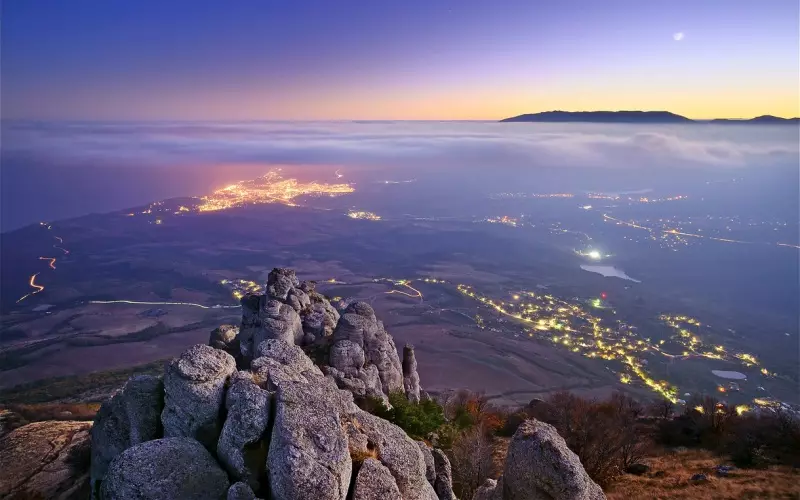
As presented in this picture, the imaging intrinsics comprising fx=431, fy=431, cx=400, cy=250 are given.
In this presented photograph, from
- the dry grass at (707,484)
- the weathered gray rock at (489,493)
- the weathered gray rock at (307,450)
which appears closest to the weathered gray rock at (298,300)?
the weathered gray rock at (489,493)

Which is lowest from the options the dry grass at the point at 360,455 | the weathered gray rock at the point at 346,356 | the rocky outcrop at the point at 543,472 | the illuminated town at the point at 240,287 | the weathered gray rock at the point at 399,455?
the illuminated town at the point at 240,287

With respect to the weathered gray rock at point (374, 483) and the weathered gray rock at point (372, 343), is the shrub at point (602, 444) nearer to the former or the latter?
the weathered gray rock at point (372, 343)

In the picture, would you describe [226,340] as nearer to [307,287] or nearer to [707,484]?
[307,287]

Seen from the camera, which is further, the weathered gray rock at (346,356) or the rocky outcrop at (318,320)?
the rocky outcrop at (318,320)

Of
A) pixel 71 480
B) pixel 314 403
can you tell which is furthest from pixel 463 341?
pixel 314 403

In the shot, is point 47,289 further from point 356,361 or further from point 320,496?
point 320,496

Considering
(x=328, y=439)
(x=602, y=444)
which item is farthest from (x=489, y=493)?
(x=602, y=444)

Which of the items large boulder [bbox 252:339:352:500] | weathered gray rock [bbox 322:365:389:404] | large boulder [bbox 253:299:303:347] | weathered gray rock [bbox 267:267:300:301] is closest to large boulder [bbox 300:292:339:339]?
large boulder [bbox 253:299:303:347]

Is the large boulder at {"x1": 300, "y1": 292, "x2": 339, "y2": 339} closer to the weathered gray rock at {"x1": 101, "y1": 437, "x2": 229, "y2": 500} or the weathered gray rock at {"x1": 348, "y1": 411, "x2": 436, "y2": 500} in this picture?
the weathered gray rock at {"x1": 348, "y1": 411, "x2": 436, "y2": 500}
